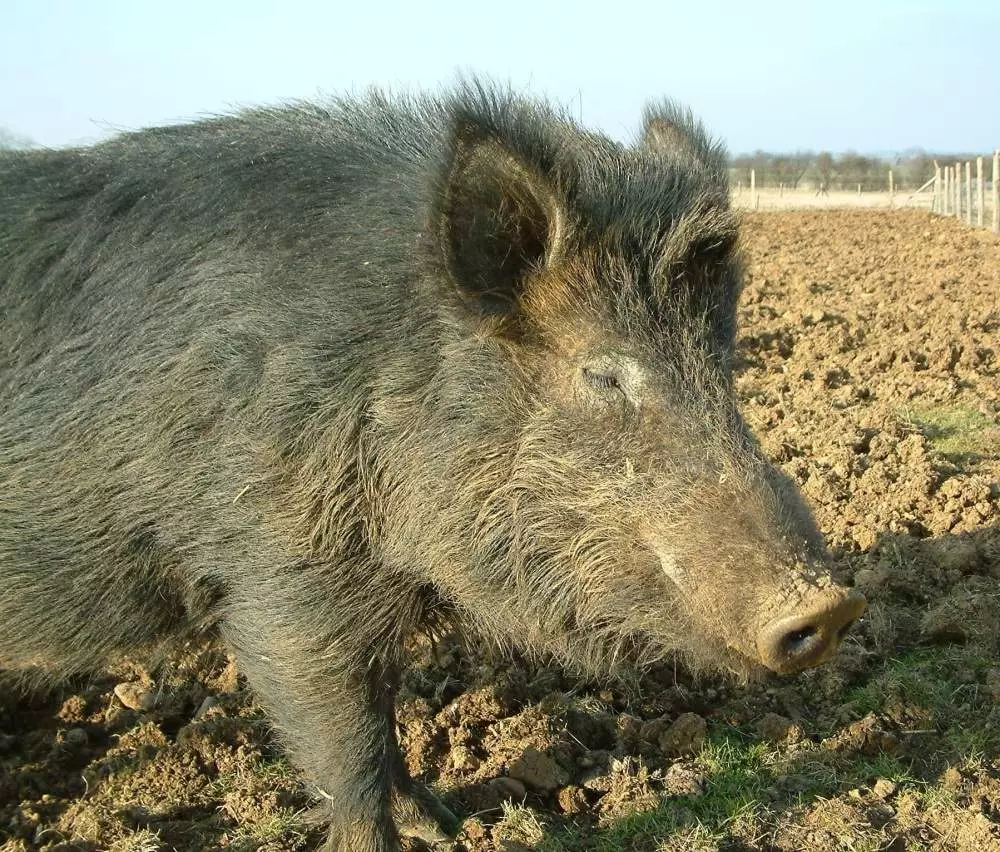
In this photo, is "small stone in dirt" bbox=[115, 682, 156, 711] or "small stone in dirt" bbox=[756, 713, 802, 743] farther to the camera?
"small stone in dirt" bbox=[115, 682, 156, 711]

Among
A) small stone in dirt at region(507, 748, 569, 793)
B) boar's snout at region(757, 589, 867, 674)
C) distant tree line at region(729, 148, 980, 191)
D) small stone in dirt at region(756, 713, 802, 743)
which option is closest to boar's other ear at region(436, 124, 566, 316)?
boar's snout at region(757, 589, 867, 674)

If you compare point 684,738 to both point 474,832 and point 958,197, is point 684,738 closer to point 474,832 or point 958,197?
point 474,832

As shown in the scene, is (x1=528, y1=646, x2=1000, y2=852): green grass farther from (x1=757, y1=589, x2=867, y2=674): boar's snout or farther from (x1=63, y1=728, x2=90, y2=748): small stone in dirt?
(x1=63, y1=728, x2=90, y2=748): small stone in dirt

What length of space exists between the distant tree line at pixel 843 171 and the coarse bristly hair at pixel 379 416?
64.0 metres

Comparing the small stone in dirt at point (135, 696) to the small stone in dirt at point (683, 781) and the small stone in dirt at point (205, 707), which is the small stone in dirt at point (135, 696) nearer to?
the small stone in dirt at point (205, 707)

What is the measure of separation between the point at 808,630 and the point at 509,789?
205cm

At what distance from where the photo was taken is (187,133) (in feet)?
14.5

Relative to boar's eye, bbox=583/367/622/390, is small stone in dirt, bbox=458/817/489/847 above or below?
below

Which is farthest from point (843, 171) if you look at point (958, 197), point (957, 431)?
point (957, 431)

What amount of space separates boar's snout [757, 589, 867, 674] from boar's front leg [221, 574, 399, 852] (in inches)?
58.7

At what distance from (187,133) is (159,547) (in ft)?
6.01

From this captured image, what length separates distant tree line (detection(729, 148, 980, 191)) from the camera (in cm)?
6619

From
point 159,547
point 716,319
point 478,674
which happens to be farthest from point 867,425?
point 159,547

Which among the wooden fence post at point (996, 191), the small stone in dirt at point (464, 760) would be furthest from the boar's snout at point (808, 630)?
the wooden fence post at point (996, 191)
